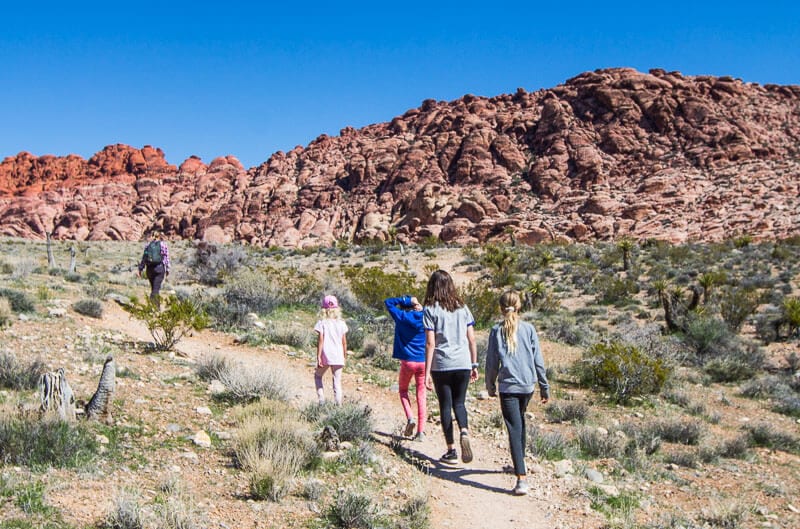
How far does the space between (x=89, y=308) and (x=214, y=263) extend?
38.3 ft

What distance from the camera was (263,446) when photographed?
4.90m

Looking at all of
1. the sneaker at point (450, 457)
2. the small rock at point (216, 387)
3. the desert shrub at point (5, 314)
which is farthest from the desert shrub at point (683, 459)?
the desert shrub at point (5, 314)

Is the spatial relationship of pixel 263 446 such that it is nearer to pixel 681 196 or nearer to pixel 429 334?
pixel 429 334

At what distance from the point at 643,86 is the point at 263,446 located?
83.1m

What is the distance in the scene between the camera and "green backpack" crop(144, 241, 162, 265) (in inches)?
451

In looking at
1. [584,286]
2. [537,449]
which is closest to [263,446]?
[537,449]

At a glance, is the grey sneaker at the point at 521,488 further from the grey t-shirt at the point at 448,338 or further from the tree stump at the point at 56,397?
the tree stump at the point at 56,397

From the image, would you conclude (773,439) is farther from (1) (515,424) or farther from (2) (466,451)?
(2) (466,451)

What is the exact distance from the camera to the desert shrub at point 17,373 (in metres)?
6.04

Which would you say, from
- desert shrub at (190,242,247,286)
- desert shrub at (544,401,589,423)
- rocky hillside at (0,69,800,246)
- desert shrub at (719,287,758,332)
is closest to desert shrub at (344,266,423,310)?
desert shrub at (190,242,247,286)

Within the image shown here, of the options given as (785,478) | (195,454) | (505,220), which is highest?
(505,220)

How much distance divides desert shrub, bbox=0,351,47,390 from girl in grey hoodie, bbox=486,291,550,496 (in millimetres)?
5023

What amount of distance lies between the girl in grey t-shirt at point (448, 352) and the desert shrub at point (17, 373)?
14.4 feet

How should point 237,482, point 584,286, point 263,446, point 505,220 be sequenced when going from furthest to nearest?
point 505,220 → point 584,286 → point 263,446 → point 237,482
